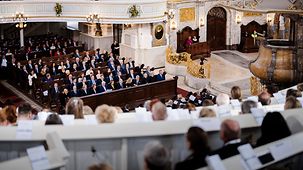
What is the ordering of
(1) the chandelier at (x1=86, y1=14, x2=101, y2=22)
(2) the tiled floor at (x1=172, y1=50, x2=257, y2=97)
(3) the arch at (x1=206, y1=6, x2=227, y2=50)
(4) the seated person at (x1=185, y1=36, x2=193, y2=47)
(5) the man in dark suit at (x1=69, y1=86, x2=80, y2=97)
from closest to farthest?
(5) the man in dark suit at (x1=69, y1=86, x2=80, y2=97)
(2) the tiled floor at (x1=172, y1=50, x2=257, y2=97)
(1) the chandelier at (x1=86, y1=14, x2=101, y2=22)
(4) the seated person at (x1=185, y1=36, x2=193, y2=47)
(3) the arch at (x1=206, y1=6, x2=227, y2=50)

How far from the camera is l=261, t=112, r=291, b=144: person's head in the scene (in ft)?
21.7

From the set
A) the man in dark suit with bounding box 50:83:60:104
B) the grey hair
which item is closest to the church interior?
the grey hair

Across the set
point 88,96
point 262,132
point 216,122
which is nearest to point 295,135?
point 262,132

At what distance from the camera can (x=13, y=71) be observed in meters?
22.5

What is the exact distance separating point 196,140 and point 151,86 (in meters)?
14.9

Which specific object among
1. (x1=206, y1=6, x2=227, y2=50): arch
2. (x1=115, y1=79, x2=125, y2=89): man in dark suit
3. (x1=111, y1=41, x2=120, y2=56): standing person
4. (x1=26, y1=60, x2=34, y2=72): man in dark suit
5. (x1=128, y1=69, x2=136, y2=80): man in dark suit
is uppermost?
(x1=206, y1=6, x2=227, y2=50): arch

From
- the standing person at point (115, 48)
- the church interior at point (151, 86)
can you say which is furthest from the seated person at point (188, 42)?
the standing person at point (115, 48)

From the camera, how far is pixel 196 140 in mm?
5867

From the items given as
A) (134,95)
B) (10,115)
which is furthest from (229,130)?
(134,95)

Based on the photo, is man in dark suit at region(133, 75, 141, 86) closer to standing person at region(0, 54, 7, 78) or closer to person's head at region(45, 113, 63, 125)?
standing person at region(0, 54, 7, 78)

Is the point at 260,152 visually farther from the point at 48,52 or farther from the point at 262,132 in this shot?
the point at 48,52

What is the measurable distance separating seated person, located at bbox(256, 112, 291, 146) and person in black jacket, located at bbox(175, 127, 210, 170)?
3.46 feet

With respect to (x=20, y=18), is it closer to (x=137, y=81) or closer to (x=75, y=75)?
(x=75, y=75)

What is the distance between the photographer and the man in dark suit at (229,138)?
6086mm
